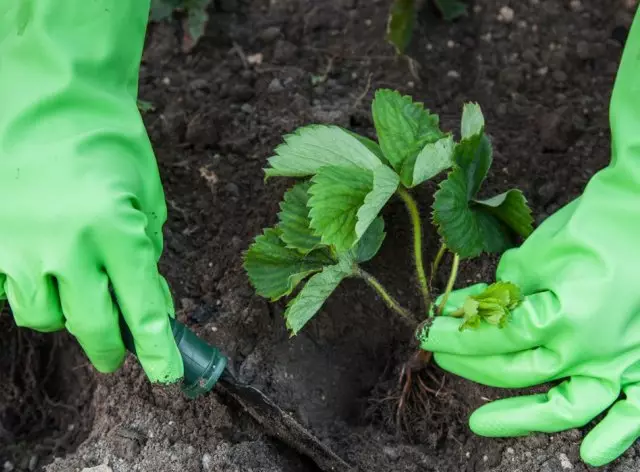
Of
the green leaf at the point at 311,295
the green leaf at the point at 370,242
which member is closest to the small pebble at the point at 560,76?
the green leaf at the point at 370,242

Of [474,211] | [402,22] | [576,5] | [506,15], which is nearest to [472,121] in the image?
[474,211]

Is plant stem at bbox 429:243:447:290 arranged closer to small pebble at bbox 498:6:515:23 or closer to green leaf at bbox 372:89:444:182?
green leaf at bbox 372:89:444:182

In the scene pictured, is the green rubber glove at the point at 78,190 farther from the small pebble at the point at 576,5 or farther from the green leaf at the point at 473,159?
the small pebble at the point at 576,5

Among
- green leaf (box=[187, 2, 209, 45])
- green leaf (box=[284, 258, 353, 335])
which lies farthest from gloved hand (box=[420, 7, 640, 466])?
green leaf (box=[187, 2, 209, 45])

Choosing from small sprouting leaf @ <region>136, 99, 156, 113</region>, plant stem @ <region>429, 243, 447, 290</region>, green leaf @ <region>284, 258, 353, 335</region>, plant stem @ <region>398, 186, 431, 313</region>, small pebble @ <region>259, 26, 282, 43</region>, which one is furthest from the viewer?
small pebble @ <region>259, 26, 282, 43</region>

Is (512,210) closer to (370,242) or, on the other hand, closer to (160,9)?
(370,242)

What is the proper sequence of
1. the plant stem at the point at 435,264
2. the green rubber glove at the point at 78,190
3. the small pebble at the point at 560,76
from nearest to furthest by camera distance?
the green rubber glove at the point at 78,190 < the plant stem at the point at 435,264 < the small pebble at the point at 560,76

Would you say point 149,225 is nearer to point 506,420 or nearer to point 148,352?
point 148,352

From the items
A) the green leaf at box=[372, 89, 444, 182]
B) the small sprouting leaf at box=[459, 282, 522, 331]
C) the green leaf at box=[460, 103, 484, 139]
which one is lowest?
the small sprouting leaf at box=[459, 282, 522, 331]
